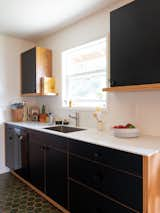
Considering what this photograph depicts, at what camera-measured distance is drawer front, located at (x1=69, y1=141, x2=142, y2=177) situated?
54.7 inches

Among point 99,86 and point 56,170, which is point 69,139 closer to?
point 56,170

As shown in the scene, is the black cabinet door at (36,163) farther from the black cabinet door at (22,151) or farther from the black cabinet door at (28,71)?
the black cabinet door at (28,71)

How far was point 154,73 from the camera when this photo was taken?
1610 millimetres

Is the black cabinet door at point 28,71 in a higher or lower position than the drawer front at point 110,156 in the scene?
higher

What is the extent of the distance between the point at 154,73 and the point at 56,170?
1.53 m

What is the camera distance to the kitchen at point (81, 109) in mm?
2020

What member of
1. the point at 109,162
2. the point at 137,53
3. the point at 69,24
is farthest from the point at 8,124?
the point at 137,53

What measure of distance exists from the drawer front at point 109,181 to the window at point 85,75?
3.29 feet

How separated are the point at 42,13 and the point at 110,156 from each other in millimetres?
2125

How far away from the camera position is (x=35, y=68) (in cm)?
314

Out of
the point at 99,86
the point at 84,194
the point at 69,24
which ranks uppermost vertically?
the point at 69,24

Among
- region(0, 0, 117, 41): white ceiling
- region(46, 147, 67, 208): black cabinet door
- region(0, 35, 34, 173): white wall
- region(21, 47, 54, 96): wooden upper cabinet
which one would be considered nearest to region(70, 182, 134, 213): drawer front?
region(46, 147, 67, 208): black cabinet door

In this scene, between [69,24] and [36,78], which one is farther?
[36,78]

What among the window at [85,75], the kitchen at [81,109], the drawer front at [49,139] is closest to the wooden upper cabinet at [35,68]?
the kitchen at [81,109]
